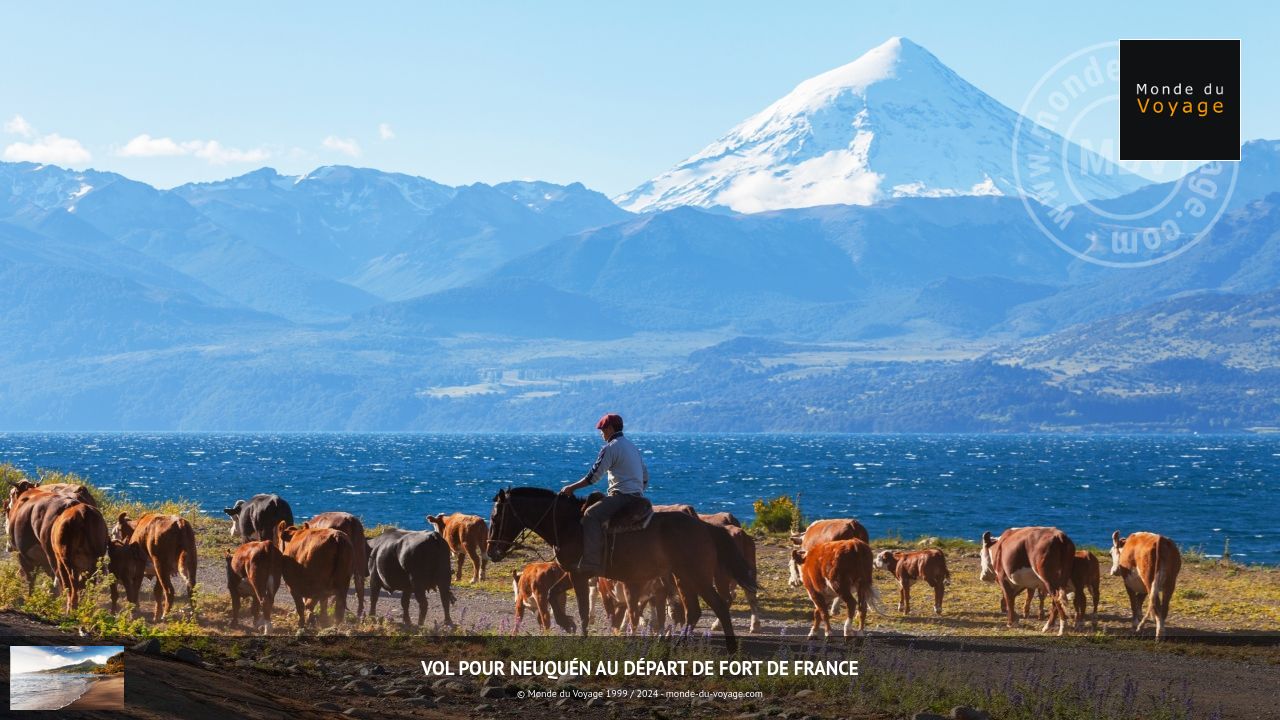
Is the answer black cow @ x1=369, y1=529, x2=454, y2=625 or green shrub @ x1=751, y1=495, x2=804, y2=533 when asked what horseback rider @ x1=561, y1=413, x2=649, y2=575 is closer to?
black cow @ x1=369, y1=529, x2=454, y2=625

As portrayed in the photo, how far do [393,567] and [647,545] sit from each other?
512 centimetres

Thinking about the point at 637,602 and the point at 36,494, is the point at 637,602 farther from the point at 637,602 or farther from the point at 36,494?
the point at 36,494

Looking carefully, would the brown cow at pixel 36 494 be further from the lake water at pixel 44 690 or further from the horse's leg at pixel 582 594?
the lake water at pixel 44 690

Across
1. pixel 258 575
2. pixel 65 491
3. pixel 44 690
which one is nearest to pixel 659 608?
pixel 258 575

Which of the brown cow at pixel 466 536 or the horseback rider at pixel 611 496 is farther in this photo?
the brown cow at pixel 466 536

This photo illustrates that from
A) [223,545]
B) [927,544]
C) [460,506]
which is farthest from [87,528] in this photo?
[460,506]

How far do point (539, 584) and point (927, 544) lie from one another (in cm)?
1832

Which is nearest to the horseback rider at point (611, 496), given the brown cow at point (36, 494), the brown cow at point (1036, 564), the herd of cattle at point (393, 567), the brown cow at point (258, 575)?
the herd of cattle at point (393, 567)

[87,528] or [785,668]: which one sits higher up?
[87,528]

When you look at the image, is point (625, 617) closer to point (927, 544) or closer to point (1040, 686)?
point (1040, 686)

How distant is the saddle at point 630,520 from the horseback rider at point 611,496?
28 mm

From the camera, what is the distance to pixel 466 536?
3159 cm

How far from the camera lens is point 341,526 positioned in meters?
23.9

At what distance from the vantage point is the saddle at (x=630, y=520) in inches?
747
